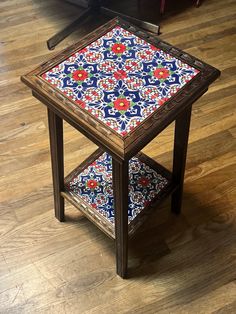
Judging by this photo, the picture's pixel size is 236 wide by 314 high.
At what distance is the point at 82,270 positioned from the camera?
5.02 ft

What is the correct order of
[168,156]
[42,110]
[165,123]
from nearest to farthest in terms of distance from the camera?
[165,123], [168,156], [42,110]

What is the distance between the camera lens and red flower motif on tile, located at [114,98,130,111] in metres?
1.16

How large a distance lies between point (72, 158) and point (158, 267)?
56cm

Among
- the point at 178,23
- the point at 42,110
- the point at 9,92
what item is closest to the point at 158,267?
the point at 42,110

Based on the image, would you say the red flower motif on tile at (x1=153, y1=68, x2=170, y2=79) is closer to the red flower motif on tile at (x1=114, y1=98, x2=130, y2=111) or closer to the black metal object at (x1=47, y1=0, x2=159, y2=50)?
the red flower motif on tile at (x1=114, y1=98, x2=130, y2=111)

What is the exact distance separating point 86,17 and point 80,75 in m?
1.31

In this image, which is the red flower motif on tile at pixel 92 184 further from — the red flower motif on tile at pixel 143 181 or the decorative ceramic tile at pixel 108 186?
the red flower motif on tile at pixel 143 181

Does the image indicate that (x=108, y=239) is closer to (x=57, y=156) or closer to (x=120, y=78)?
(x=57, y=156)

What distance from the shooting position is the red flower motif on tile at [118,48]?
132 centimetres

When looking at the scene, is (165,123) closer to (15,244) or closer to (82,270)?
(82,270)

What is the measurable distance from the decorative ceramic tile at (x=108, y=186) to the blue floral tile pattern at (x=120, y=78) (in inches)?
Result: 15.8

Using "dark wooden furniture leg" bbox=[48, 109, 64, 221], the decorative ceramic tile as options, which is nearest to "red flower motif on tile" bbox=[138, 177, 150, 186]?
the decorative ceramic tile

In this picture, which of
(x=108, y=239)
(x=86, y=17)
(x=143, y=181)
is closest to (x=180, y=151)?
(x=143, y=181)

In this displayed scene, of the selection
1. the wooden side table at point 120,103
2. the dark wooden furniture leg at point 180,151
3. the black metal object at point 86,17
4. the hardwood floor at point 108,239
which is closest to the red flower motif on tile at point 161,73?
the wooden side table at point 120,103
